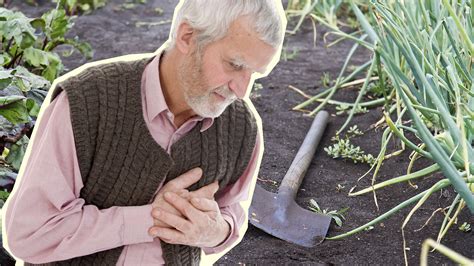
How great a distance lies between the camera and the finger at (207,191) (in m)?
1.84

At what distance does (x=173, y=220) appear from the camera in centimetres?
180

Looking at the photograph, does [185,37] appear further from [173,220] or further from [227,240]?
[227,240]

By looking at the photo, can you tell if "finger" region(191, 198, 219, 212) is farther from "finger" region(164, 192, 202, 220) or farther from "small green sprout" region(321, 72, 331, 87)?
"small green sprout" region(321, 72, 331, 87)

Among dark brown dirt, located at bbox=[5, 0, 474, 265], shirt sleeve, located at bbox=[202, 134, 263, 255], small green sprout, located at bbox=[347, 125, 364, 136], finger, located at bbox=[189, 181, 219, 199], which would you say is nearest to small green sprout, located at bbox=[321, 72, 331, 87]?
dark brown dirt, located at bbox=[5, 0, 474, 265]

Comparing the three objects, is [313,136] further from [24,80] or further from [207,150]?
[207,150]

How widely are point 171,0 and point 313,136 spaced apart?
2.24 metres

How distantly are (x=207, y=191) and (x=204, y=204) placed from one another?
0.18 feet

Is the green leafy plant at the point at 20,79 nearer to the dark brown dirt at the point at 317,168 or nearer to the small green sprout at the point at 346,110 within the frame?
the dark brown dirt at the point at 317,168

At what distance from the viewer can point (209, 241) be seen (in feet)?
6.11

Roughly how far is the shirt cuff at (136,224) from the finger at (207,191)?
10 centimetres

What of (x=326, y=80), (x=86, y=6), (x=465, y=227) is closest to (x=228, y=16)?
(x=465, y=227)

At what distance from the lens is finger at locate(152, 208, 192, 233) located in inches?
70.7

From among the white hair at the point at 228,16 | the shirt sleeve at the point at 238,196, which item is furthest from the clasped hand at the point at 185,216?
the white hair at the point at 228,16

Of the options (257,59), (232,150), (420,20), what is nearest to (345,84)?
(420,20)
